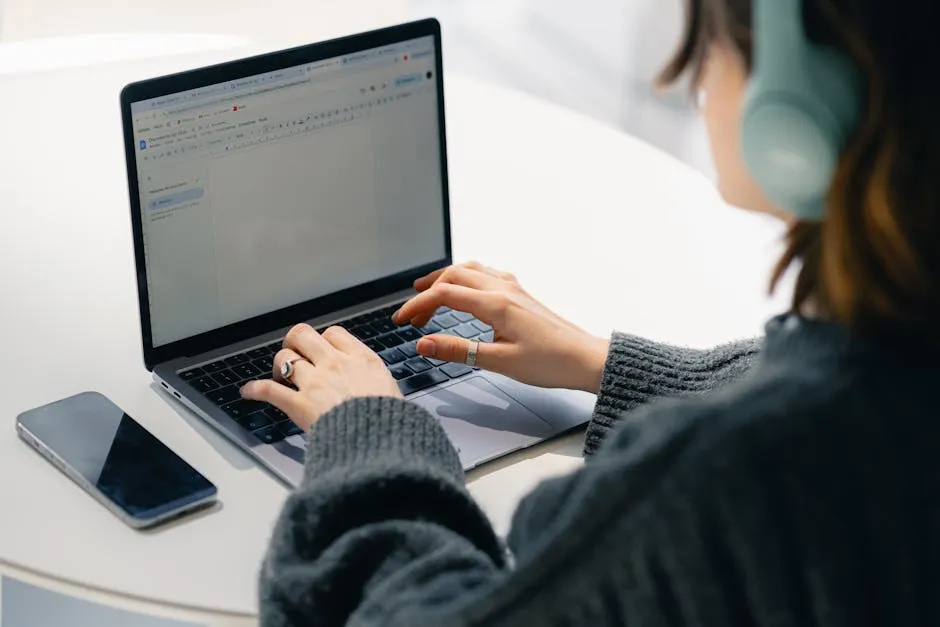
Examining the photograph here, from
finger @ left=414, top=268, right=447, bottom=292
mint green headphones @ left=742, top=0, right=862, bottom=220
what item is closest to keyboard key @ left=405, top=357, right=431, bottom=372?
finger @ left=414, top=268, right=447, bottom=292

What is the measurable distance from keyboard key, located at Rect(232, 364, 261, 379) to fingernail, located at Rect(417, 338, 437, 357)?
156 millimetres

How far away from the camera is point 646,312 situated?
1404 millimetres

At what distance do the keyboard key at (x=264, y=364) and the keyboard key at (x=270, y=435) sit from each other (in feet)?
0.33

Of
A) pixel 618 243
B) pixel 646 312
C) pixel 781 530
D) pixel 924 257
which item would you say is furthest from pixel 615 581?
pixel 618 243

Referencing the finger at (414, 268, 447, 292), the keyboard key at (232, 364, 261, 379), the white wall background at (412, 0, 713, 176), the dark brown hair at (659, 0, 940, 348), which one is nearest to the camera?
the dark brown hair at (659, 0, 940, 348)

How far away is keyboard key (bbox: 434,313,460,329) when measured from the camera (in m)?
A: 1.33

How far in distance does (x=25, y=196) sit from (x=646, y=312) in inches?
29.9

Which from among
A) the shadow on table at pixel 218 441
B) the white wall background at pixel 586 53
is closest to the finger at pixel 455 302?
the shadow on table at pixel 218 441

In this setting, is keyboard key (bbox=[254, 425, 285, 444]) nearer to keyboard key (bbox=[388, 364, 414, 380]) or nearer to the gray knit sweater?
keyboard key (bbox=[388, 364, 414, 380])

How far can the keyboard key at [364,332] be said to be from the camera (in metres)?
1.32

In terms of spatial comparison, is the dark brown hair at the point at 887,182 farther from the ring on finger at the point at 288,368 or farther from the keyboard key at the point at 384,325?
the keyboard key at the point at 384,325

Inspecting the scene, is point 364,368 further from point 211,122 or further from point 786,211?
point 786,211

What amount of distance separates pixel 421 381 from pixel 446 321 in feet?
0.37

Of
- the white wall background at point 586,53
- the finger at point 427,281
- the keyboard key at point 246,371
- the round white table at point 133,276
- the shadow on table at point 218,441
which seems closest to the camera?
the round white table at point 133,276
